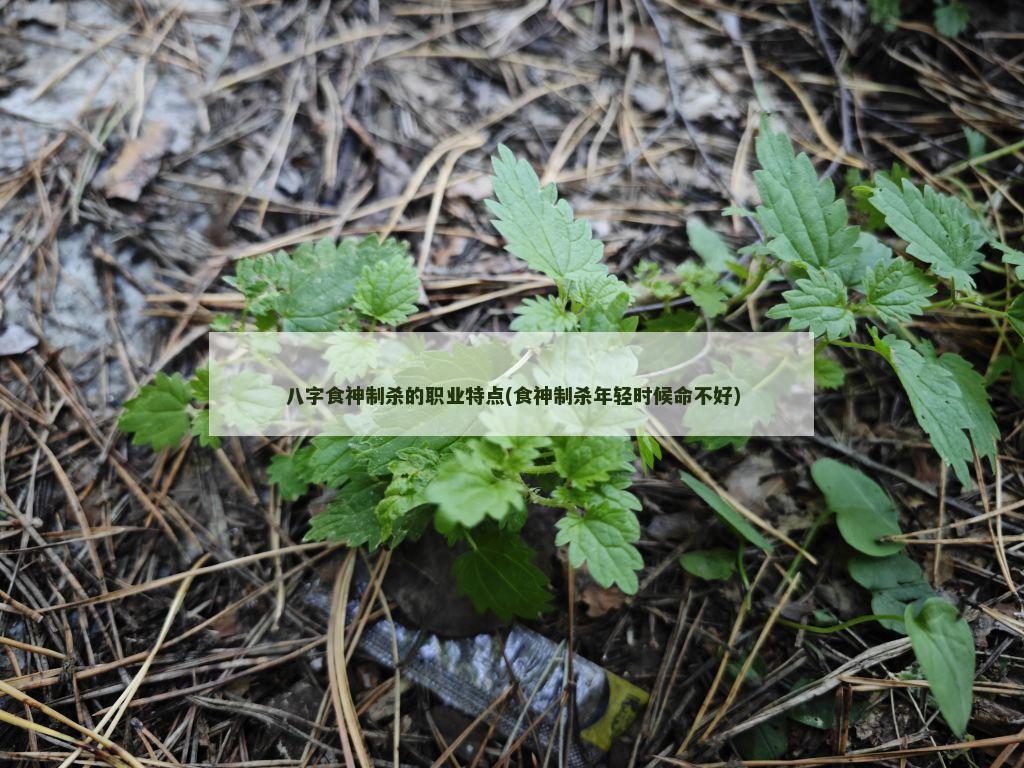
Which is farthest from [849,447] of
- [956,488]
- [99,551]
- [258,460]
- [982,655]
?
[99,551]

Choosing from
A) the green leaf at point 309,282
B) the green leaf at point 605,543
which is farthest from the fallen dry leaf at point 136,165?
the green leaf at point 605,543

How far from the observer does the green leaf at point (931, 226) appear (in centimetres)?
185

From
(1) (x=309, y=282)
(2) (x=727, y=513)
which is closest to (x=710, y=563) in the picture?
(2) (x=727, y=513)

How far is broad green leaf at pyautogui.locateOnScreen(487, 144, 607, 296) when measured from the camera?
1800 millimetres

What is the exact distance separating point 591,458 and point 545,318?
1.37 feet

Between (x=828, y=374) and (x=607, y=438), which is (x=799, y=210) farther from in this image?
(x=607, y=438)

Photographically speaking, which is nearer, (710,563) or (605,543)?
(605,543)

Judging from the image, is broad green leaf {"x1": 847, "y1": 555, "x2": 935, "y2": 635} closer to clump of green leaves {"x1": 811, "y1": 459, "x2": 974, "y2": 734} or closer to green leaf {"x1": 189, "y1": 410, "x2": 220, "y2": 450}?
clump of green leaves {"x1": 811, "y1": 459, "x2": 974, "y2": 734}

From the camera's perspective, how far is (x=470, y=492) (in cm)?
138

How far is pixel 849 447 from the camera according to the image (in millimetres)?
2254

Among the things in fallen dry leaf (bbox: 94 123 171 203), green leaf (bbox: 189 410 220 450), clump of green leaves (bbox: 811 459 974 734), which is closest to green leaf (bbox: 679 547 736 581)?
clump of green leaves (bbox: 811 459 974 734)

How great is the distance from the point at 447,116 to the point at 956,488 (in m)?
2.53

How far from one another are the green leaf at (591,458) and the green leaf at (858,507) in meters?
0.95

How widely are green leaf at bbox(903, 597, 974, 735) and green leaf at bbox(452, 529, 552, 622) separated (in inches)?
38.8
